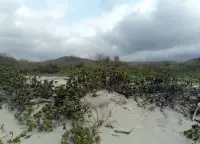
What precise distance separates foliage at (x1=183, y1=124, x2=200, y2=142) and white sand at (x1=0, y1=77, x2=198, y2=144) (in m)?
0.11

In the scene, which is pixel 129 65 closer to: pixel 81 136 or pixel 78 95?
pixel 78 95

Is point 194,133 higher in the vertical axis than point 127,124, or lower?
lower

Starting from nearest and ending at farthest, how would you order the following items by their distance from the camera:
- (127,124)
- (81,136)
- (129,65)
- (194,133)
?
(81,136)
(194,133)
(127,124)
(129,65)

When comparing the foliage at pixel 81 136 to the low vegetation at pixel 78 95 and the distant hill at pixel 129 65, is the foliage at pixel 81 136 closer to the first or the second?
the low vegetation at pixel 78 95

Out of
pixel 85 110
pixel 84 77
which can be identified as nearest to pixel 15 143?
pixel 85 110

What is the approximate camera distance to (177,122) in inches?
203

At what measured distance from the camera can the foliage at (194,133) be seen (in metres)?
4.58

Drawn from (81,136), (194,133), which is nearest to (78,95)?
(81,136)

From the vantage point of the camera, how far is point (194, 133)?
15.3 feet

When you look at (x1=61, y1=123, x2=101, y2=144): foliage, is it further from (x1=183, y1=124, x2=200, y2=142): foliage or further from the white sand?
(x1=183, y1=124, x2=200, y2=142): foliage

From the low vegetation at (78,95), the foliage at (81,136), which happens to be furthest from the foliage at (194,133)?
the foliage at (81,136)

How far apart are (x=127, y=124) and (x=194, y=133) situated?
147 centimetres

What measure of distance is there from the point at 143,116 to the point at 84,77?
1.94 meters

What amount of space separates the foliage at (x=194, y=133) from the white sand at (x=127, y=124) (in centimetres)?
11
